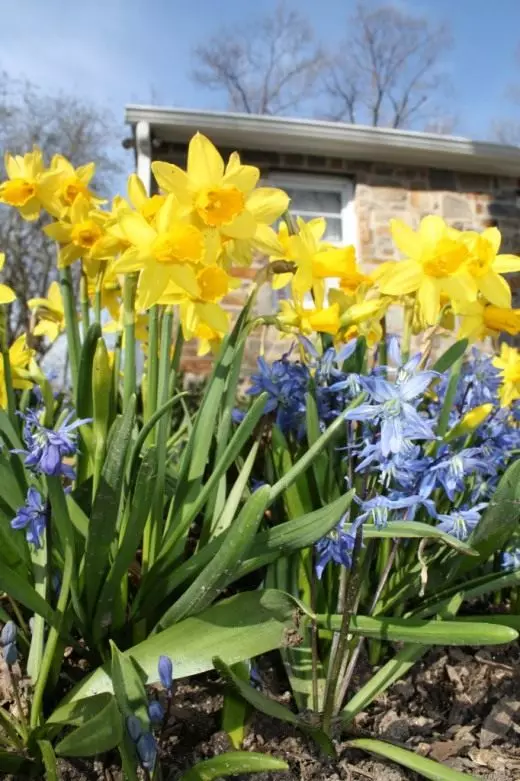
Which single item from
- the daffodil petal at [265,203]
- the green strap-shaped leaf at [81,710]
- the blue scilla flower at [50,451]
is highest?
the daffodil petal at [265,203]

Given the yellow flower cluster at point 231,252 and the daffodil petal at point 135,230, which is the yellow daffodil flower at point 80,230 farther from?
the daffodil petal at point 135,230

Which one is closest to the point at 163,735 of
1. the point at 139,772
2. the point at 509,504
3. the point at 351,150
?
the point at 139,772

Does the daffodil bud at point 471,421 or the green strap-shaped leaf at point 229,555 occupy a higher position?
the daffodil bud at point 471,421

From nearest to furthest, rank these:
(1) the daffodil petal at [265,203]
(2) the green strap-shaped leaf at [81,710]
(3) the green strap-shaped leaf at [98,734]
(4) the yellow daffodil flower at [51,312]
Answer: (3) the green strap-shaped leaf at [98,734] → (2) the green strap-shaped leaf at [81,710] → (1) the daffodil petal at [265,203] → (4) the yellow daffodil flower at [51,312]

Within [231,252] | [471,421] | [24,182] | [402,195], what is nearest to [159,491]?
[231,252]

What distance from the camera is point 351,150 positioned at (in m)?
6.37

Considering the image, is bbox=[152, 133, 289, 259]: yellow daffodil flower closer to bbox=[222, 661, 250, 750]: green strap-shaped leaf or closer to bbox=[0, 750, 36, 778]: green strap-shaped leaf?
bbox=[222, 661, 250, 750]: green strap-shaped leaf

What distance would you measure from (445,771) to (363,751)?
181 mm

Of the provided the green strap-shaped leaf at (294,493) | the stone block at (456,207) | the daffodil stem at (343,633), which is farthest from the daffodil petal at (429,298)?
Answer: the stone block at (456,207)

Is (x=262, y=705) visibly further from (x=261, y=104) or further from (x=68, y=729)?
(x=261, y=104)

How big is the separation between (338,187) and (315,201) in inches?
11.1

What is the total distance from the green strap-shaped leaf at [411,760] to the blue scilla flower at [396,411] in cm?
47

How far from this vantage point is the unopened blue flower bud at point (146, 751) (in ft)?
2.91

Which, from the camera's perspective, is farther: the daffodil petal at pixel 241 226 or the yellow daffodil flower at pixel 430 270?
the yellow daffodil flower at pixel 430 270
